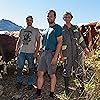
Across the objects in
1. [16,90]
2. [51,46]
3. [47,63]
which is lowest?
[16,90]

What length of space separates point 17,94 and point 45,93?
2.09ft

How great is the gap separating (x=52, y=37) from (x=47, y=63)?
20.7 inches

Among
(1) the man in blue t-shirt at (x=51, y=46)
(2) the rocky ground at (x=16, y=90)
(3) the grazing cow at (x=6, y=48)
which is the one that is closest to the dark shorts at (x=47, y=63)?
(1) the man in blue t-shirt at (x=51, y=46)

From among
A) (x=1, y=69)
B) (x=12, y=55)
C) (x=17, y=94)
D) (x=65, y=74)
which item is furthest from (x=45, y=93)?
(x=12, y=55)

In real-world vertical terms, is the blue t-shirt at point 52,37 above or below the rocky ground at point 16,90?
above

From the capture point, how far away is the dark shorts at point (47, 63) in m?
5.93

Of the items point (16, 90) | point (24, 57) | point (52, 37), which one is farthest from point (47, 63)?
point (16, 90)

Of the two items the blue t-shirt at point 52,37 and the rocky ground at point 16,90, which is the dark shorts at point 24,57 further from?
the blue t-shirt at point 52,37

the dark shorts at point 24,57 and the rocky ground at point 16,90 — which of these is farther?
the dark shorts at point 24,57

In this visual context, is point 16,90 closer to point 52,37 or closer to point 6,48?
point 52,37

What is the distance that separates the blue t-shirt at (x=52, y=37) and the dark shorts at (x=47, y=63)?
0.11m

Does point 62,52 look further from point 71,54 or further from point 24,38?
point 24,38

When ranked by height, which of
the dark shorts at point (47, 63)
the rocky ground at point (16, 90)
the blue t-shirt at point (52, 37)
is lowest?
the rocky ground at point (16, 90)

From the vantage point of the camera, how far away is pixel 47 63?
5945 millimetres
